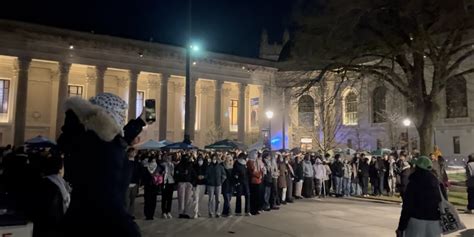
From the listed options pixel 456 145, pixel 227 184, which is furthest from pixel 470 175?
pixel 456 145

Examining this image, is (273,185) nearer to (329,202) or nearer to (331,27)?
(329,202)

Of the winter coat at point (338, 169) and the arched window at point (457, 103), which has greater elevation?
the arched window at point (457, 103)

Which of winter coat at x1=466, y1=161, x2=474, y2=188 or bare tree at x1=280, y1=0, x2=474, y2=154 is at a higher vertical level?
bare tree at x1=280, y1=0, x2=474, y2=154

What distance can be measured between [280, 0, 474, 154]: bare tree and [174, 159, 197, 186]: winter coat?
789cm

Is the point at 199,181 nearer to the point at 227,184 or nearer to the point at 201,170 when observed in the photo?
the point at 201,170

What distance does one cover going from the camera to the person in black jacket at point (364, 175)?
69.3 ft

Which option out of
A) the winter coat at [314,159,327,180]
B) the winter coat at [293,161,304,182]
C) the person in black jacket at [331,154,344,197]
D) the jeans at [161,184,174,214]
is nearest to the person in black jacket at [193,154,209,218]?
the jeans at [161,184,174,214]

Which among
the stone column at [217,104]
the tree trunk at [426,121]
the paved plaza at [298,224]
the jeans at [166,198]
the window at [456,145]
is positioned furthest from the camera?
the stone column at [217,104]

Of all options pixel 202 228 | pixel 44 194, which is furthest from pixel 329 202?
pixel 44 194

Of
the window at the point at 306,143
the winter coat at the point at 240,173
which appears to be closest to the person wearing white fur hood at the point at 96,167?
the winter coat at the point at 240,173

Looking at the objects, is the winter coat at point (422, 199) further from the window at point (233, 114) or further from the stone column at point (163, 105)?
the window at point (233, 114)

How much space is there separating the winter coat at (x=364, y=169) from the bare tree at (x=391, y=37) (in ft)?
11.9

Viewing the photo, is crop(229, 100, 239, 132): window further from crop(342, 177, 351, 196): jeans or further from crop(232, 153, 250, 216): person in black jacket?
crop(232, 153, 250, 216): person in black jacket

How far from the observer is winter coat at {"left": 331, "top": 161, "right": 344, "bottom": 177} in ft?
68.7
